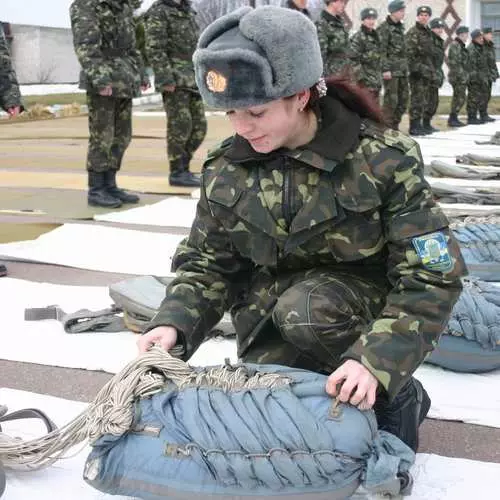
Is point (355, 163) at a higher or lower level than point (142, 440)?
higher

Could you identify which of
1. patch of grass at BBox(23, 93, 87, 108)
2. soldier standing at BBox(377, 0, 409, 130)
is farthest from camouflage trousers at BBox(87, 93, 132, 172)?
patch of grass at BBox(23, 93, 87, 108)

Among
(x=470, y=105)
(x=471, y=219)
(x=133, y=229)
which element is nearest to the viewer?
(x=471, y=219)

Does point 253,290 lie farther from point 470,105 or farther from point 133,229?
point 470,105

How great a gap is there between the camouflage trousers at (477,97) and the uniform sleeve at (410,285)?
13.7 meters

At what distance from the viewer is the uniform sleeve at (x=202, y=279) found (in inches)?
74.1

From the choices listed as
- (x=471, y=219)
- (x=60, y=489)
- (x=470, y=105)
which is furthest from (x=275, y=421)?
(x=470, y=105)

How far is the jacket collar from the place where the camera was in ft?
5.97

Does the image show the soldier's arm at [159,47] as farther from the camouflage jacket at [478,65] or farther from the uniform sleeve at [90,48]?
the camouflage jacket at [478,65]

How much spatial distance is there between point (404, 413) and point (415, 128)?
10.2 meters

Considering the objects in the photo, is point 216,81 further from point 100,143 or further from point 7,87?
point 100,143

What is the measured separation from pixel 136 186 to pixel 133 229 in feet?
5.73

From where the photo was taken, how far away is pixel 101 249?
4.20 m

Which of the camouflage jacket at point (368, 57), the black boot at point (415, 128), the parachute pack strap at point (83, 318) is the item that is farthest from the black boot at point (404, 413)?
the black boot at point (415, 128)

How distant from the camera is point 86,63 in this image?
17.3ft
